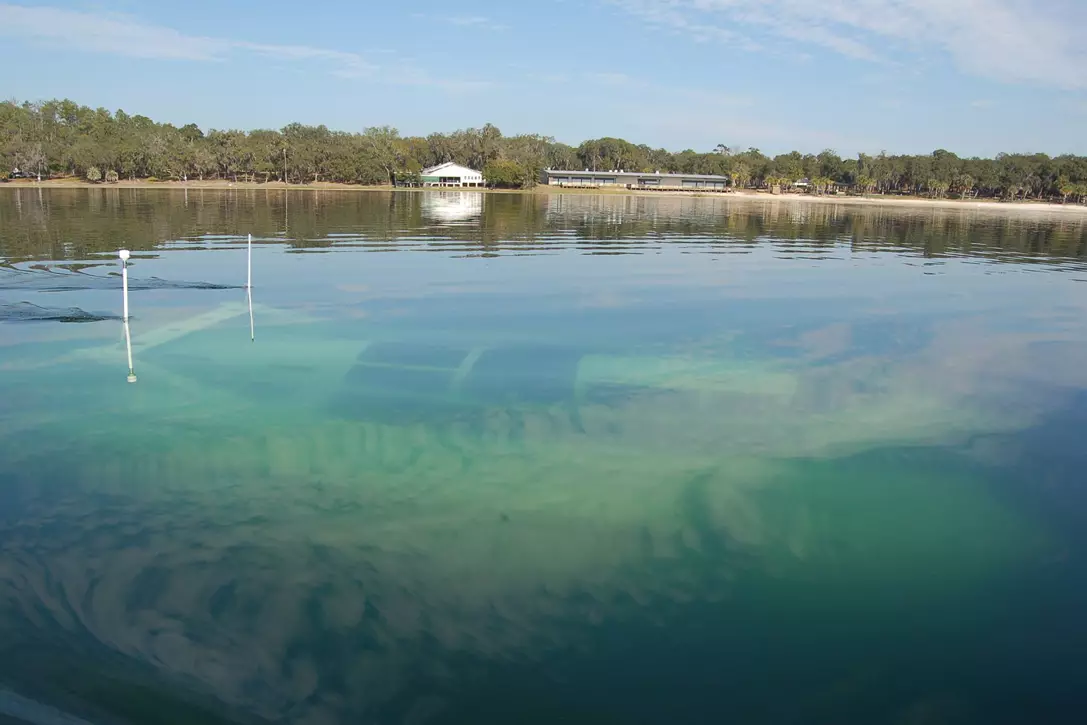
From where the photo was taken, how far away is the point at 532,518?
9.62 m

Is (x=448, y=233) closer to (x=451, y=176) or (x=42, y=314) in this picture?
(x=42, y=314)

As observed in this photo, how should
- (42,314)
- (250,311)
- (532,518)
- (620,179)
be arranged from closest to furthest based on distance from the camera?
(532,518), (42,314), (250,311), (620,179)

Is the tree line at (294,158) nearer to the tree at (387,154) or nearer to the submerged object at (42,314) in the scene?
the tree at (387,154)

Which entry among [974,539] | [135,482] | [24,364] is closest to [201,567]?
[135,482]

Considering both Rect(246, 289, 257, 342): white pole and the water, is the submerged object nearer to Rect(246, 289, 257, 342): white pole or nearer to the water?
the water

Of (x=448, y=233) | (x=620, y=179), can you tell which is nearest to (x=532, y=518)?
(x=448, y=233)

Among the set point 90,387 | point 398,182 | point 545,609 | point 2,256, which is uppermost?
point 398,182

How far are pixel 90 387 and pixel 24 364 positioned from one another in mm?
2588

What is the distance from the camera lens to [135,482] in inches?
401

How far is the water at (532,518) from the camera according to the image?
6.66m

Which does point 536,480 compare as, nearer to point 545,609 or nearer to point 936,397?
point 545,609

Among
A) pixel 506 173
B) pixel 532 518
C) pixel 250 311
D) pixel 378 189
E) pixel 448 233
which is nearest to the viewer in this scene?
pixel 532 518

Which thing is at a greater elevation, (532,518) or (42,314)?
(42,314)

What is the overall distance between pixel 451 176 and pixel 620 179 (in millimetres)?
51763
